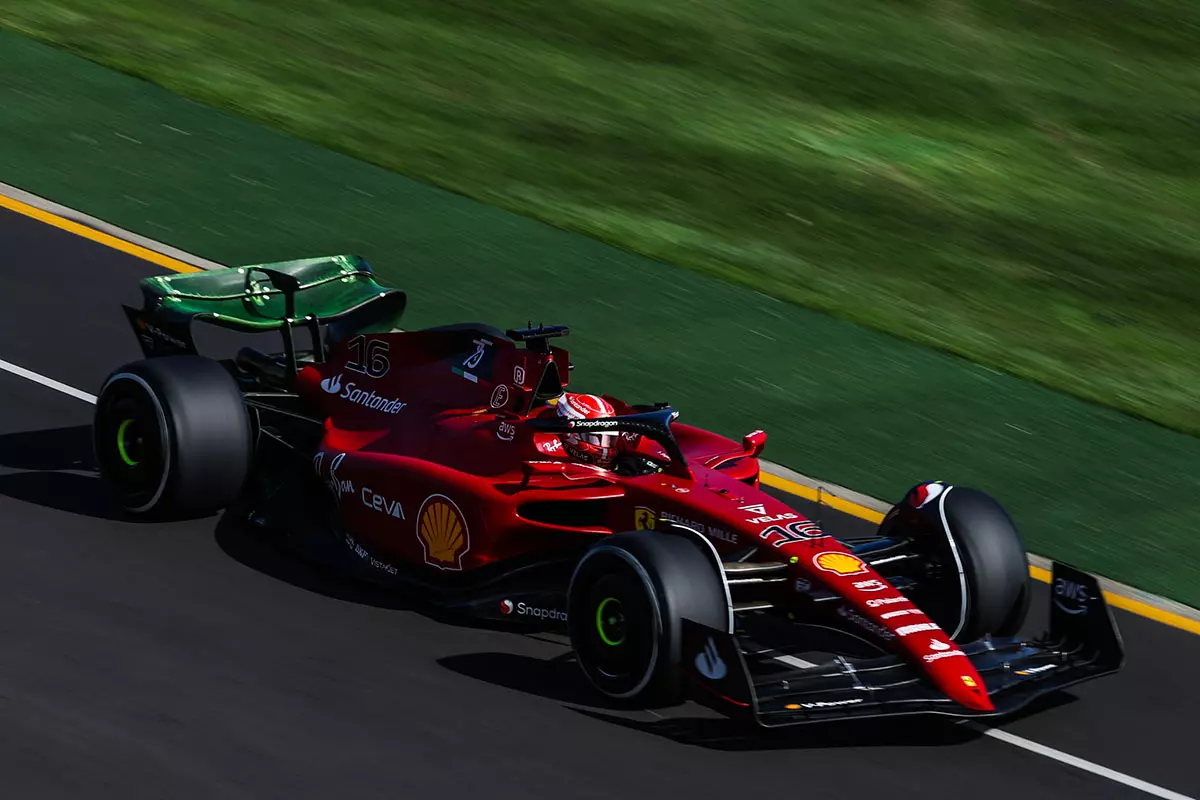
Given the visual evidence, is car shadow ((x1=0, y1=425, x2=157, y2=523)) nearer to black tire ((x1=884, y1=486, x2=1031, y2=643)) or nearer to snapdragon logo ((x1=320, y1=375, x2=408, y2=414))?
snapdragon logo ((x1=320, y1=375, x2=408, y2=414))

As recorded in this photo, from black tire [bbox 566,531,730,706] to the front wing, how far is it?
0.40ft

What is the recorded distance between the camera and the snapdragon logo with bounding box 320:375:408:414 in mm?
12664

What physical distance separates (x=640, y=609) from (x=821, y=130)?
12591 millimetres

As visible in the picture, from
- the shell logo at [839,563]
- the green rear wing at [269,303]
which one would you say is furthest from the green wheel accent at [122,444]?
the shell logo at [839,563]

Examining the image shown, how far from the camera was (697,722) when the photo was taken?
10.9 m

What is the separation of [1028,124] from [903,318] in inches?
235

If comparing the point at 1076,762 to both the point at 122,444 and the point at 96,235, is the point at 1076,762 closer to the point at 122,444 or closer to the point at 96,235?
the point at 122,444

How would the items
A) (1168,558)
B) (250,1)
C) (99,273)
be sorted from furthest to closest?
(250,1), (99,273), (1168,558)

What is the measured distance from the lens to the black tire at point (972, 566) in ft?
38.0

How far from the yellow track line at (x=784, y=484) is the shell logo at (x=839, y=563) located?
1800 millimetres

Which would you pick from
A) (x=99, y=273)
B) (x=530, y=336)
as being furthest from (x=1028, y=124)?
(x=530, y=336)

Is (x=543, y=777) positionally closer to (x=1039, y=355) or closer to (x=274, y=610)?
(x=274, y=610)

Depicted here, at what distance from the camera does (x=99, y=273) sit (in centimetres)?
1727

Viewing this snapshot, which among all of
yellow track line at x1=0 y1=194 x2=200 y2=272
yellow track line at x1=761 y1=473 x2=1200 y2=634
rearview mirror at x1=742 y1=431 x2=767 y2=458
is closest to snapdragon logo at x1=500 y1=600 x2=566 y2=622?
rearview mirror at x1=742 y1=431 x2=767 y2=458
